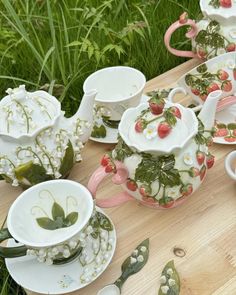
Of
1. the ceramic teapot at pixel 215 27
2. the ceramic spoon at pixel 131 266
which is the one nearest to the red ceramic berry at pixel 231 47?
the ceramic teapot at pixel 215 27

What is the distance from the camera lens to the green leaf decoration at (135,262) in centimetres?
64

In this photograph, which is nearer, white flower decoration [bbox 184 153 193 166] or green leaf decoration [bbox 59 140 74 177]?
white flower decoration [bbox 184 153 193 166]

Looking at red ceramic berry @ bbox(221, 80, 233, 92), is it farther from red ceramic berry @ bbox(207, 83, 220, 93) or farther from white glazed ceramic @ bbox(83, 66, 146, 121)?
white glazed ceramic @ bbox(83, 66, 146, 121)

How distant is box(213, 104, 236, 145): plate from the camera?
818mm

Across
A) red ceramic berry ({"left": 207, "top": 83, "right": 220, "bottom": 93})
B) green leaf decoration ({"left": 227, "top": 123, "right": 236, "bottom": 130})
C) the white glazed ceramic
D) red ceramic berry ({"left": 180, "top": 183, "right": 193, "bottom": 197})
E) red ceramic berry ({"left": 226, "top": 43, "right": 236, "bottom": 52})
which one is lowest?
green leaf decoration ({"left": 227, "top": 123, "right": 236, "bottom": 130})

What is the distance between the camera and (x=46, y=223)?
0.68 m

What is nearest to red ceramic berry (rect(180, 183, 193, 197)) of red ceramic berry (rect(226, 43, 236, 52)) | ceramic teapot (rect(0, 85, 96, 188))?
ceramic teapot (rect(0, 85, 96, 188))

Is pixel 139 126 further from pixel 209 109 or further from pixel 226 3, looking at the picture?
pixel 226 3

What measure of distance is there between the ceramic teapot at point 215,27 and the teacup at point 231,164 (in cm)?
26

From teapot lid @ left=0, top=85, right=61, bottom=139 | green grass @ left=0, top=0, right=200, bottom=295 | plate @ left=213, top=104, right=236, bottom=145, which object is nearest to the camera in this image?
teapot lid @ left=0, top=85, right=61, bottom=139

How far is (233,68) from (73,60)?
0.49 meters

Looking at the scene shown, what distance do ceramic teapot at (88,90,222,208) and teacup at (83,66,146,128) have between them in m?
0.18

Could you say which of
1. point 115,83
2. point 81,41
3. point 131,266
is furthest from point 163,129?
point 81,41

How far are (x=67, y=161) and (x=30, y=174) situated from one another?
0.07m
